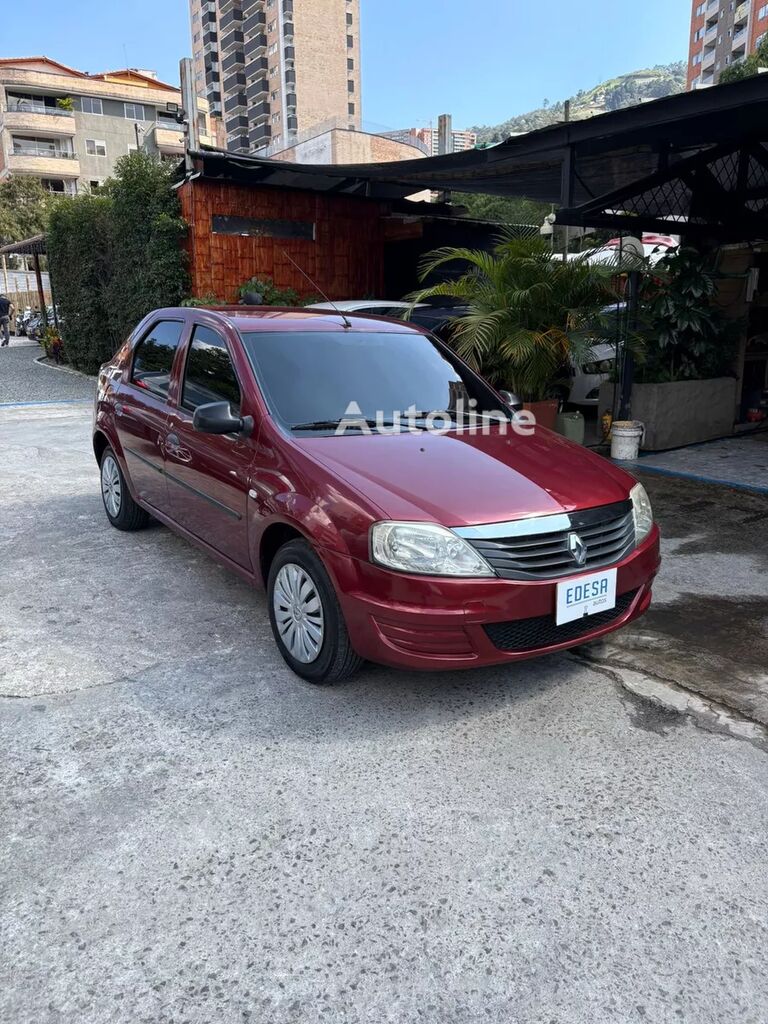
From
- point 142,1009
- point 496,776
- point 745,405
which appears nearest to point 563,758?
point 496,776

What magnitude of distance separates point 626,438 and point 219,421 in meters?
5.32

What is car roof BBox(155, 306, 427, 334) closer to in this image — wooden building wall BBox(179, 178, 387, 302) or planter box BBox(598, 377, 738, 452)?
planter box BBox(598, 377, 738, 452)

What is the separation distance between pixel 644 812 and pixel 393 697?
1142 mm

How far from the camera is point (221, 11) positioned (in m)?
81.9

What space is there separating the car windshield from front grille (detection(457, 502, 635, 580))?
105 cm

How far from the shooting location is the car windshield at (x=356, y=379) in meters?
3.72

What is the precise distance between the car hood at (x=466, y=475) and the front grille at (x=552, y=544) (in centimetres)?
6

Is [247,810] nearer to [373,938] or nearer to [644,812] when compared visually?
[373,938]

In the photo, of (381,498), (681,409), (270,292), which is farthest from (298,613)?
(270,292)

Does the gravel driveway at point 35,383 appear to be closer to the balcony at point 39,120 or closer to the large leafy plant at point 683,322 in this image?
the large leafy plant at point 683,322

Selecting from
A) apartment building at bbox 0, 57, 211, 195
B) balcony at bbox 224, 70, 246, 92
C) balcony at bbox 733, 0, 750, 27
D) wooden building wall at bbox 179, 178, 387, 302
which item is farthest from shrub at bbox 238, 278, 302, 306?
balcony at bbox 224, 70, 246, 92

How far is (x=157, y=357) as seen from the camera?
4.86 meters

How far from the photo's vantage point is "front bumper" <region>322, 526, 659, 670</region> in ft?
9.35

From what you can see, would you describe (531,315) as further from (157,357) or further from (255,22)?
(255,22)
